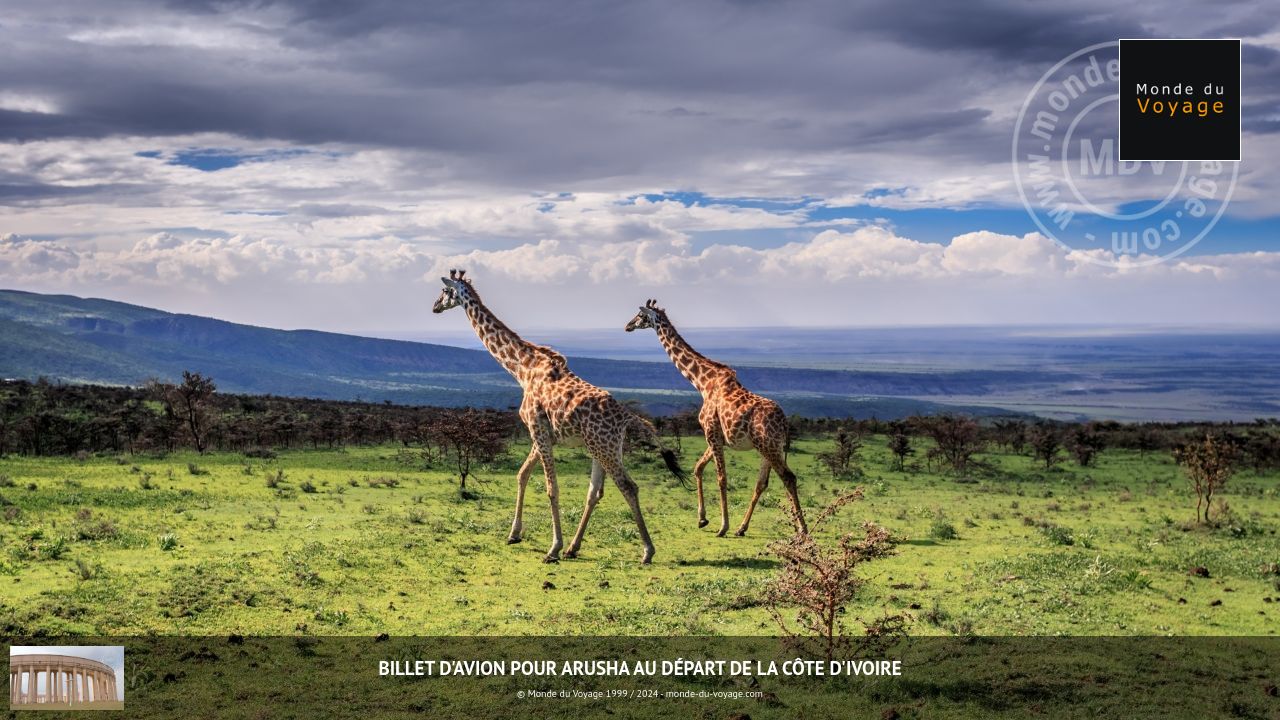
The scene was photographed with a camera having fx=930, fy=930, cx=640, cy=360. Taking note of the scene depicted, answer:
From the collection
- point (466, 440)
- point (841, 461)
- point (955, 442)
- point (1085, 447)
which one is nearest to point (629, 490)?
point (466, 440)

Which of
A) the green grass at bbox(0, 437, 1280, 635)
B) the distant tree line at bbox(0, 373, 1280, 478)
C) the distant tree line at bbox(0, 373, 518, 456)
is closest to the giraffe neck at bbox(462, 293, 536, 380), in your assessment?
the green grass at bbox(0, 437, 1280, 635)

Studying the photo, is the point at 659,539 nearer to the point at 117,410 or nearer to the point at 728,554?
the point at 728,554

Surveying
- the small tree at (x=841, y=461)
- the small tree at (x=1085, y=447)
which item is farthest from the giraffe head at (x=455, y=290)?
the small tree at (x=1085, y=447)

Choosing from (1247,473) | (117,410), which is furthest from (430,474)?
(1247,473)

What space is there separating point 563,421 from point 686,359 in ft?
19.6

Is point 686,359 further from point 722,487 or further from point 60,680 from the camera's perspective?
point 60,680

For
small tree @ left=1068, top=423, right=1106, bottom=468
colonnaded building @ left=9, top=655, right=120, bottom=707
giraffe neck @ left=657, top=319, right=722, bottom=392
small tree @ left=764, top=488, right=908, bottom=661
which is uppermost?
giraffe neck @ left=657, top=319, right=722, bottom=392

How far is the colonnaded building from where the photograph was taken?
9773 millimetres

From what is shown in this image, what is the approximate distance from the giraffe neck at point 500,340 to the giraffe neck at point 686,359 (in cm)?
419

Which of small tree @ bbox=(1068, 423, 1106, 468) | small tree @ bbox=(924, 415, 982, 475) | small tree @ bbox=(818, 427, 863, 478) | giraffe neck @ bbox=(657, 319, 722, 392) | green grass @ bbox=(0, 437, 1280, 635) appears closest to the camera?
green grass @ bbox=(0, 437, 1280, 635)

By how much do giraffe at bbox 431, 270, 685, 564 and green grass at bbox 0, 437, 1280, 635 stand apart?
0.89 m

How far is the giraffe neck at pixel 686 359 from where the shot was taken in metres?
22.1

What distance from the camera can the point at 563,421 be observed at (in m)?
17.4

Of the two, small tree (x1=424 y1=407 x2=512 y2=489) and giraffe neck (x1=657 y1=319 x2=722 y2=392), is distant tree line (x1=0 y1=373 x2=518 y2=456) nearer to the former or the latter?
small tree (x1=424 y1=407 x2=512 y2=489)
